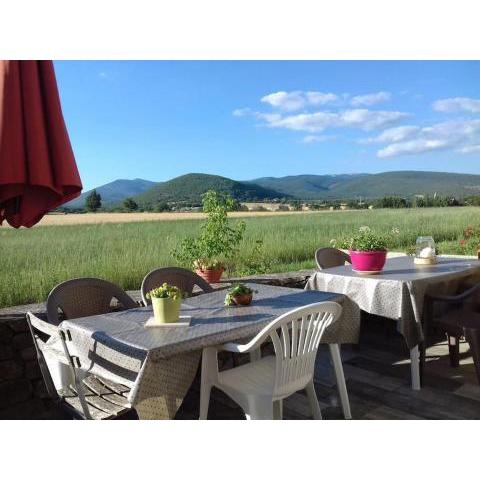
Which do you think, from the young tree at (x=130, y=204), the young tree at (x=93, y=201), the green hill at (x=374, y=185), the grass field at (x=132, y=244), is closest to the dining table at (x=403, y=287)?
the grass field at (x=132, y=244)

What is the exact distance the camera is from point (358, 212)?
9820 mm

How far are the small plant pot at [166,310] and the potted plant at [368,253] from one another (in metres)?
1.69

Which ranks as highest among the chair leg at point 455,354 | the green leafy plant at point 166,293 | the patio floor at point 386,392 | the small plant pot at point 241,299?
the green leafy plant at point 166,293

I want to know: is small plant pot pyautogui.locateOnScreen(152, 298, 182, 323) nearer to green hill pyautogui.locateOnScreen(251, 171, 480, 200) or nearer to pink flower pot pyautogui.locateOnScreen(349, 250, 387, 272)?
pink flower pot pyautogui.locateOnScreen(349, 250, 387, 272)

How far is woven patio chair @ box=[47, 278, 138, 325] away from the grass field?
1.17 meters

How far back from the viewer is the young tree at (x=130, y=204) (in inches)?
261

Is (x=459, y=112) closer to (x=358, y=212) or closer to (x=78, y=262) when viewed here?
(x=358, y=212)

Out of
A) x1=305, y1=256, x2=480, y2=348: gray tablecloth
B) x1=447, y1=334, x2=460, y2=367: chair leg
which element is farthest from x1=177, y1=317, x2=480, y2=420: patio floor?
x1=305, y1=256, x2=480, y2=348: gray tablecloth

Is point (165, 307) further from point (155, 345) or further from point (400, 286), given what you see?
point (400, 286)

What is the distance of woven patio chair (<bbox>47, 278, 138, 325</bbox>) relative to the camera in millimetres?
2396

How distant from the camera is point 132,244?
5238 millimetres

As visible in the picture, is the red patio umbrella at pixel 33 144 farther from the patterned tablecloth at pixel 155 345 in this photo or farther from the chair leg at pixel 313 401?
the chair leg at pixel 313 401

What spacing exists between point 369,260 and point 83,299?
187 centimetres
